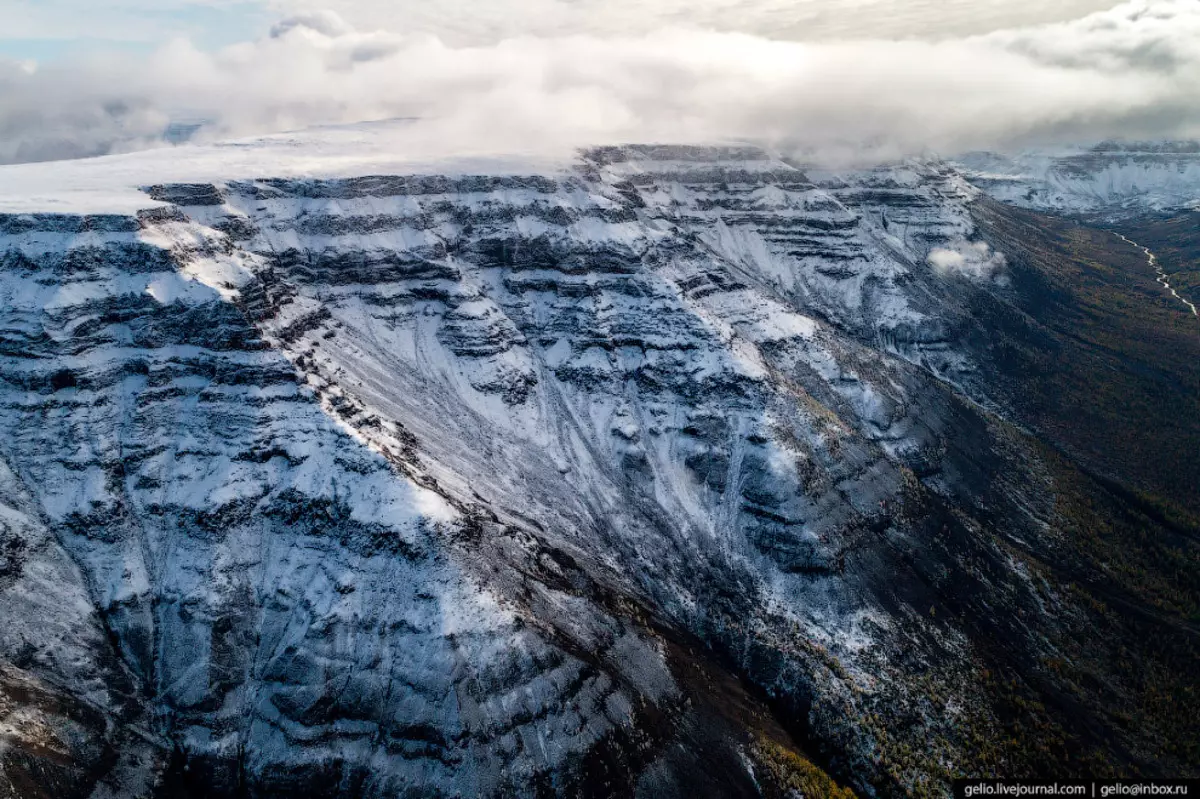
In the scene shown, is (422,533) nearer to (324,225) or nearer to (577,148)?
A: (324,225)

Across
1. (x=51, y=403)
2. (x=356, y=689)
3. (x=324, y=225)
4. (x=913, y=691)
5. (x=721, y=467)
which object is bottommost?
(x=913, y=691)

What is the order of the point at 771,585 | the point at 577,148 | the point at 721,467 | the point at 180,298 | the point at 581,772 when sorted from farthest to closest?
1. the point at 577,148
2. the point at 721,467
3. the point at 771,585
4. the point at 180,298
5. the point at 581,772

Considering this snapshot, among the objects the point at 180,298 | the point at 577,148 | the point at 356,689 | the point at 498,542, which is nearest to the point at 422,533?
the point at 498,542

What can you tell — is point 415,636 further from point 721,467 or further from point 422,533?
point 721,467

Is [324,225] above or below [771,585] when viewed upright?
above

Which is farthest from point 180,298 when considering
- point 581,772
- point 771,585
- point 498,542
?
point 771,585

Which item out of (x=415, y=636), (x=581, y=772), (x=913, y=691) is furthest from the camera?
(x=913, y=691)

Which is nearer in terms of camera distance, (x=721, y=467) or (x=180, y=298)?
(x=180, y=298)
